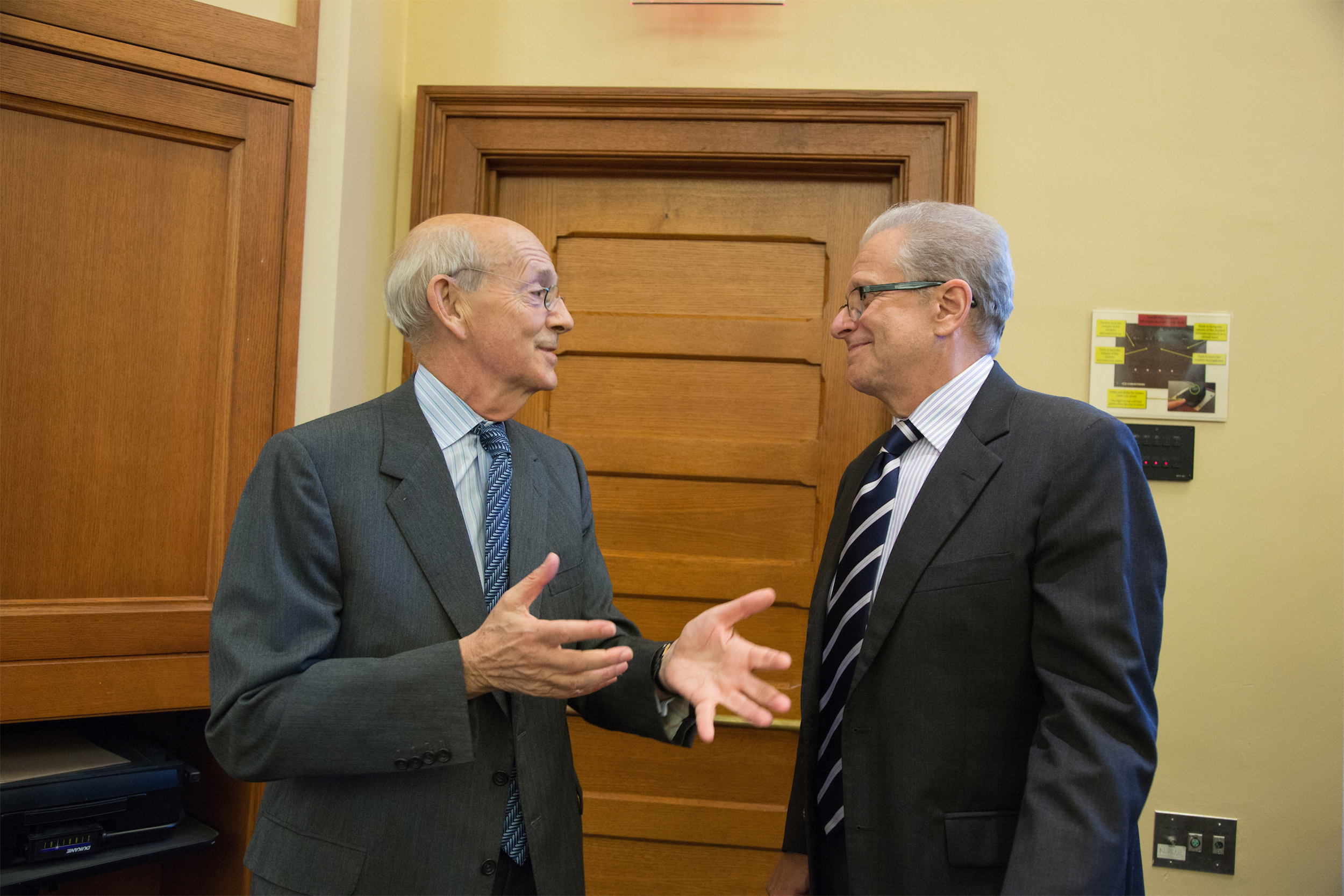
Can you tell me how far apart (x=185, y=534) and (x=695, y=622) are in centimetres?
120

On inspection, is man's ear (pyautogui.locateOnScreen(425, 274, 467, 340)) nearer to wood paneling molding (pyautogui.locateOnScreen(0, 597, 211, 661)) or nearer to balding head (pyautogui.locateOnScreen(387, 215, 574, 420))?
balding head (pyautogui.locateOnScreen(387, 215, 574, 420))

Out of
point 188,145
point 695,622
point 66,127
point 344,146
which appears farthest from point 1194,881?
point 66,127

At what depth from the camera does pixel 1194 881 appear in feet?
6.67

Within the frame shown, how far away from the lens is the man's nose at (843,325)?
1.58m

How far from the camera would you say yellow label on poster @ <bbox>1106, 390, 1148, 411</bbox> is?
2.09 metres

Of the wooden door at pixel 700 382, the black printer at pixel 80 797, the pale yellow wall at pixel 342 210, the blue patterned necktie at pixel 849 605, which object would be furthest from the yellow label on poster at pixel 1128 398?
the black printer at pixel 80 797

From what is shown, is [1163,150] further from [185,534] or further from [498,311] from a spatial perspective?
[185,534]

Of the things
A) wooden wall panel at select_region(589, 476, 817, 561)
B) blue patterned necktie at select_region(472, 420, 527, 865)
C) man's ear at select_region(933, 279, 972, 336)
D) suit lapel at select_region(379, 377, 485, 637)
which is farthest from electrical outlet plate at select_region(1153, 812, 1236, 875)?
suit lapel at select_region(379, 377, 485, 637)

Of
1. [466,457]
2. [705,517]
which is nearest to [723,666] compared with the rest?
[466,457]

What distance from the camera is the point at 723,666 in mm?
1229

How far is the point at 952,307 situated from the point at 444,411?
849mm

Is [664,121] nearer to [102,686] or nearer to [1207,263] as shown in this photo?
[1207,263]

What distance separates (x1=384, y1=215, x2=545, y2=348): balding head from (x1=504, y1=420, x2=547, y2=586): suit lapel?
0.81ft

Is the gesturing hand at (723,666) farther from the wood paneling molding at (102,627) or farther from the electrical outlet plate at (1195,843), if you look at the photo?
the electrical outlet plate at (1195,843)
